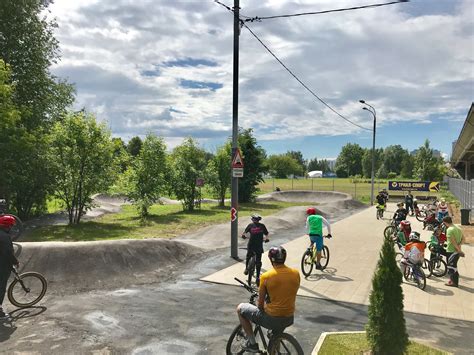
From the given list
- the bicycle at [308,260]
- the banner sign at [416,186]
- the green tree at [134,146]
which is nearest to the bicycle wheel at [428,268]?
the bicycle at [308,260]

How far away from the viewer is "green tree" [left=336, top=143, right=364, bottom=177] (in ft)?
540

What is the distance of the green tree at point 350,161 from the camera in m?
164

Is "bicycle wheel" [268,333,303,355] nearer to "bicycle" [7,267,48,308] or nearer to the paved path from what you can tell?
the paved path

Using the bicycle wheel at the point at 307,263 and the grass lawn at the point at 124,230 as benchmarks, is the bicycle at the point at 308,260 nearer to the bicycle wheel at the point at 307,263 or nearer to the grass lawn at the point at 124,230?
the bicycle wheel at the point at 307,263

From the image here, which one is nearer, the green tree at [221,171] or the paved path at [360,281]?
the paved path at [360,281]

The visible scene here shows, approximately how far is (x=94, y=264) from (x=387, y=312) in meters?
8.18


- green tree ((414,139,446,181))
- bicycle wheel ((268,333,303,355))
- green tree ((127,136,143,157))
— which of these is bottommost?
bicycle wheel ((268,333,303,355))

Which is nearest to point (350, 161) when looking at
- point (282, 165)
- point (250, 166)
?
point (282, 165)

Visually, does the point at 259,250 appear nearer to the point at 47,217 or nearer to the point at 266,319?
the point at 266,319

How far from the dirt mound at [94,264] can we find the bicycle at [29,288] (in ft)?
2.19

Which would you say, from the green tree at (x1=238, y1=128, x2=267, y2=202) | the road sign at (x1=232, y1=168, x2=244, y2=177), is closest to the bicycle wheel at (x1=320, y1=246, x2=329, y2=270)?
the road sign at (x1=232, y1=168, x2=244, y2=177)

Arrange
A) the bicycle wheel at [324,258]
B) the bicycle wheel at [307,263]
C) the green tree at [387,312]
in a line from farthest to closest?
the bicycle wheel at [324,258] < the bicycle wheel at [307,263] < the green tree at [387,312]

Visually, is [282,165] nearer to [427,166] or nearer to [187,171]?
[427,166]

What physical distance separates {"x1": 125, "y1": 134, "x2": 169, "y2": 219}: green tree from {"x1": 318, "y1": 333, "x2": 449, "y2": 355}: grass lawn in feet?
64.5
